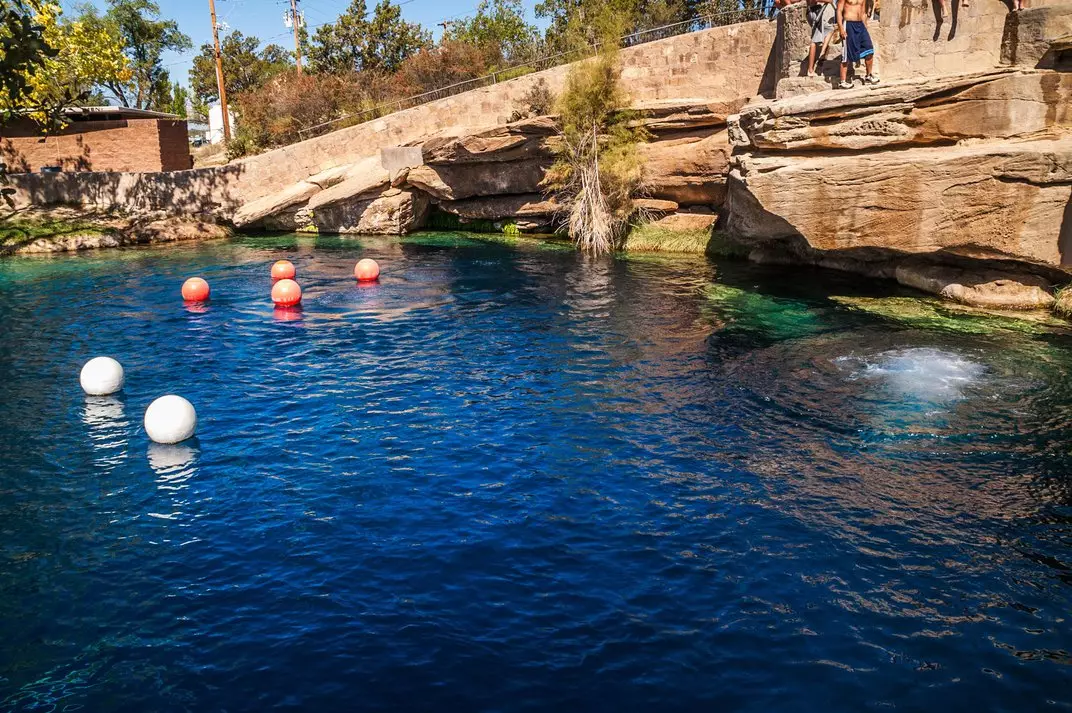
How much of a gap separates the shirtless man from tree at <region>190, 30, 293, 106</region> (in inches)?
1739

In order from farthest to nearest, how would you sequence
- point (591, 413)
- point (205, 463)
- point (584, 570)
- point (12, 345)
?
1. point (12, 345)
2. point (591, 413)
3. point (205, 463)
4. point (584, 570)

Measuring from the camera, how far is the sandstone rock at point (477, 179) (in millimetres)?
28188

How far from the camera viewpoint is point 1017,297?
16.3m

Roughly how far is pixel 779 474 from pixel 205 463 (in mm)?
7278

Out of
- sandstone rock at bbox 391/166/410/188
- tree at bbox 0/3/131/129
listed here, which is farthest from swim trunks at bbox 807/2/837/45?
tree at bbox 0/3/131/129

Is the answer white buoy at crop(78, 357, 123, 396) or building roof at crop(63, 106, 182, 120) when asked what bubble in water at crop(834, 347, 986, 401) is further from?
building roof at crop(63, 106, 182, 120)

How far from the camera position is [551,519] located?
29.3ft

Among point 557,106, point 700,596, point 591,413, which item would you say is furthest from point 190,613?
point 557,106

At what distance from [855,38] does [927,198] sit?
15.8 ft

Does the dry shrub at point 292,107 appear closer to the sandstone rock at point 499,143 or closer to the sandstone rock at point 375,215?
the sandstone rock at point 375,215

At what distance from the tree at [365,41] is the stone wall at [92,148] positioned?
14.3m

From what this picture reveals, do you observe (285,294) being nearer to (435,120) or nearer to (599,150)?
(599,150)

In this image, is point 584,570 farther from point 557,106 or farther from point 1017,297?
point 557,106

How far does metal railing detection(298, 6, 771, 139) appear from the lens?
2803cm
